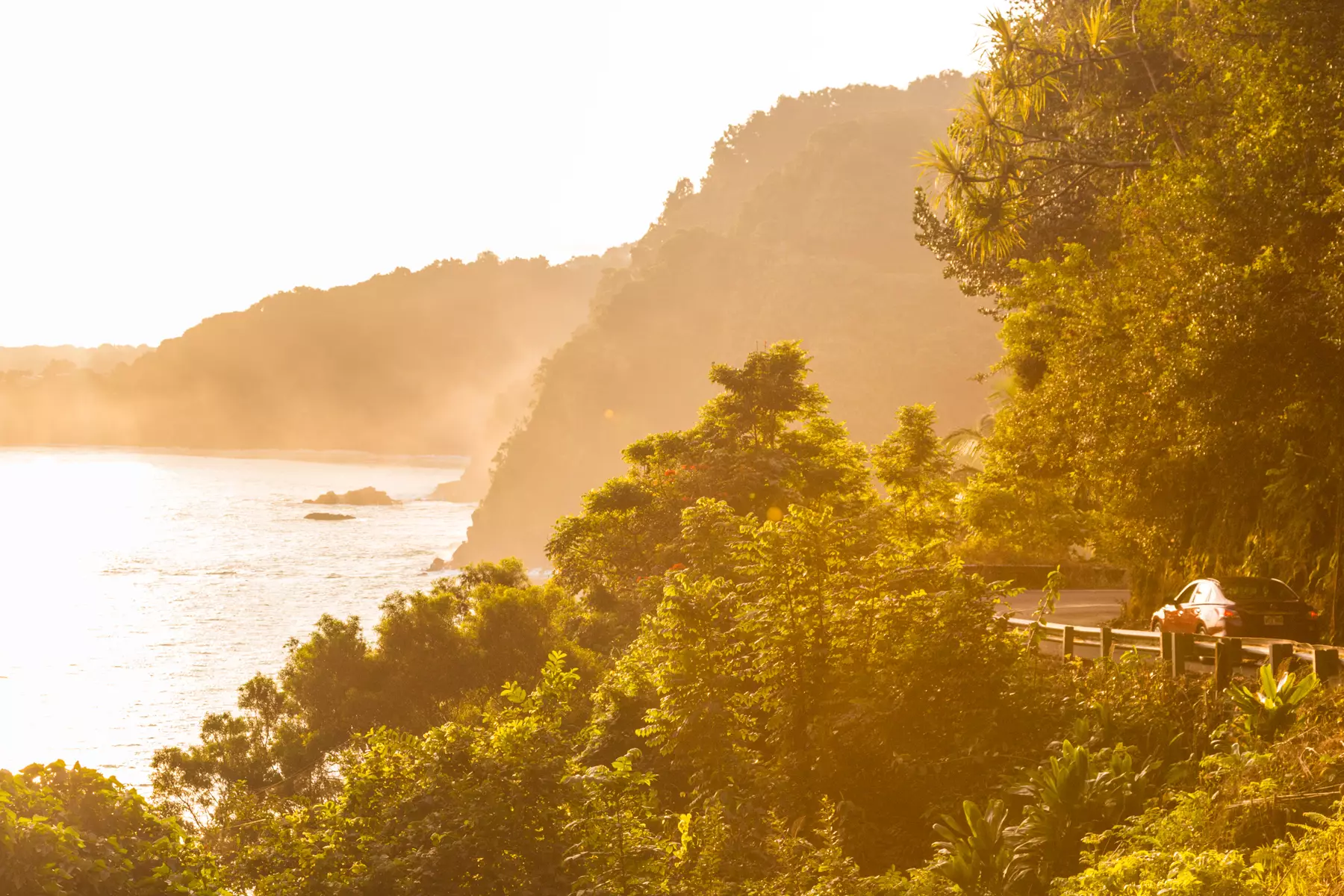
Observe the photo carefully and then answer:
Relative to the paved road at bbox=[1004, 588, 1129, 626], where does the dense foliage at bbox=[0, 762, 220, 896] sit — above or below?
above

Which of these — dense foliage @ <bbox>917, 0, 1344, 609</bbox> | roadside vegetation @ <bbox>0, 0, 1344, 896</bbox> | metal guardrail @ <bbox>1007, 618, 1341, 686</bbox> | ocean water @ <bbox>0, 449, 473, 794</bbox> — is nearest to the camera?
roadside vegetation @ <bbox>0, 0, 1344, 896</bbox>

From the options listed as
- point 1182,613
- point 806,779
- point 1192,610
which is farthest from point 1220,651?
point 1182,613

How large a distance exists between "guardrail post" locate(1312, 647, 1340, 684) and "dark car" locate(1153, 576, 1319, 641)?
17.9 feet

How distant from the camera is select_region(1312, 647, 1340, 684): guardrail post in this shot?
1178 centimetres

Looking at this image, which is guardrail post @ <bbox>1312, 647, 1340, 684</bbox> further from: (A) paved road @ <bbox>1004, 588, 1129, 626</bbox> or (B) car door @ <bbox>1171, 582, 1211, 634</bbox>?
(A) paved road @ <bbox>1004, 588, 1129, 626</bbox>

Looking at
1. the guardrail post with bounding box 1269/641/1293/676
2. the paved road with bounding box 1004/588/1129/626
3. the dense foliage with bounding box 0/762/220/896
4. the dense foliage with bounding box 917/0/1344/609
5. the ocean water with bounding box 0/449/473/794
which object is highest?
the dense foliage with bounding box 917/0/1344/609

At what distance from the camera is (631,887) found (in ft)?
32.2

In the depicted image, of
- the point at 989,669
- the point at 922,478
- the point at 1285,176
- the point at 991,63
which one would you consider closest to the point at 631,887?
the point at 989,669

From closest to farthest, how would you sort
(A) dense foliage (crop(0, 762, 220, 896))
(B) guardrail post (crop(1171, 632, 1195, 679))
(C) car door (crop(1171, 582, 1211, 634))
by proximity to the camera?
(A) dense foliage (crop(0, 762, 220, 896)), (B) guardrail post (crop(1171, 632, 1195, 679)), (C) car door (crop(1171, 582, 1211, 634))

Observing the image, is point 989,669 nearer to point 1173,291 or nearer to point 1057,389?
point 1173,291

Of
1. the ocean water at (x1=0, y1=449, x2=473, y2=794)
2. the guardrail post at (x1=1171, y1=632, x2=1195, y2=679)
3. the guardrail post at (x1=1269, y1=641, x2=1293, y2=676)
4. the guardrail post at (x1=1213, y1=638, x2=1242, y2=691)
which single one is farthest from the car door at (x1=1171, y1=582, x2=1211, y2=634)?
the ocean water at (x1=0, y1=449, x2=473, y2=794)

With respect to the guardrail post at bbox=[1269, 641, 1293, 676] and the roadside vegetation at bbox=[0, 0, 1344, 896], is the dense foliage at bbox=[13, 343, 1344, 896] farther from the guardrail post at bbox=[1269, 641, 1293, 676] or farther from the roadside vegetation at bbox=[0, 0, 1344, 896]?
the guardrail post at bbox=[1269, 641, 1293, 676]

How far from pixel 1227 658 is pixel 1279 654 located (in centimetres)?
63

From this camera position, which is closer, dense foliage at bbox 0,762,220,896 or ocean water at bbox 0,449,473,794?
dense foliage at bbox 0,762,220,896
